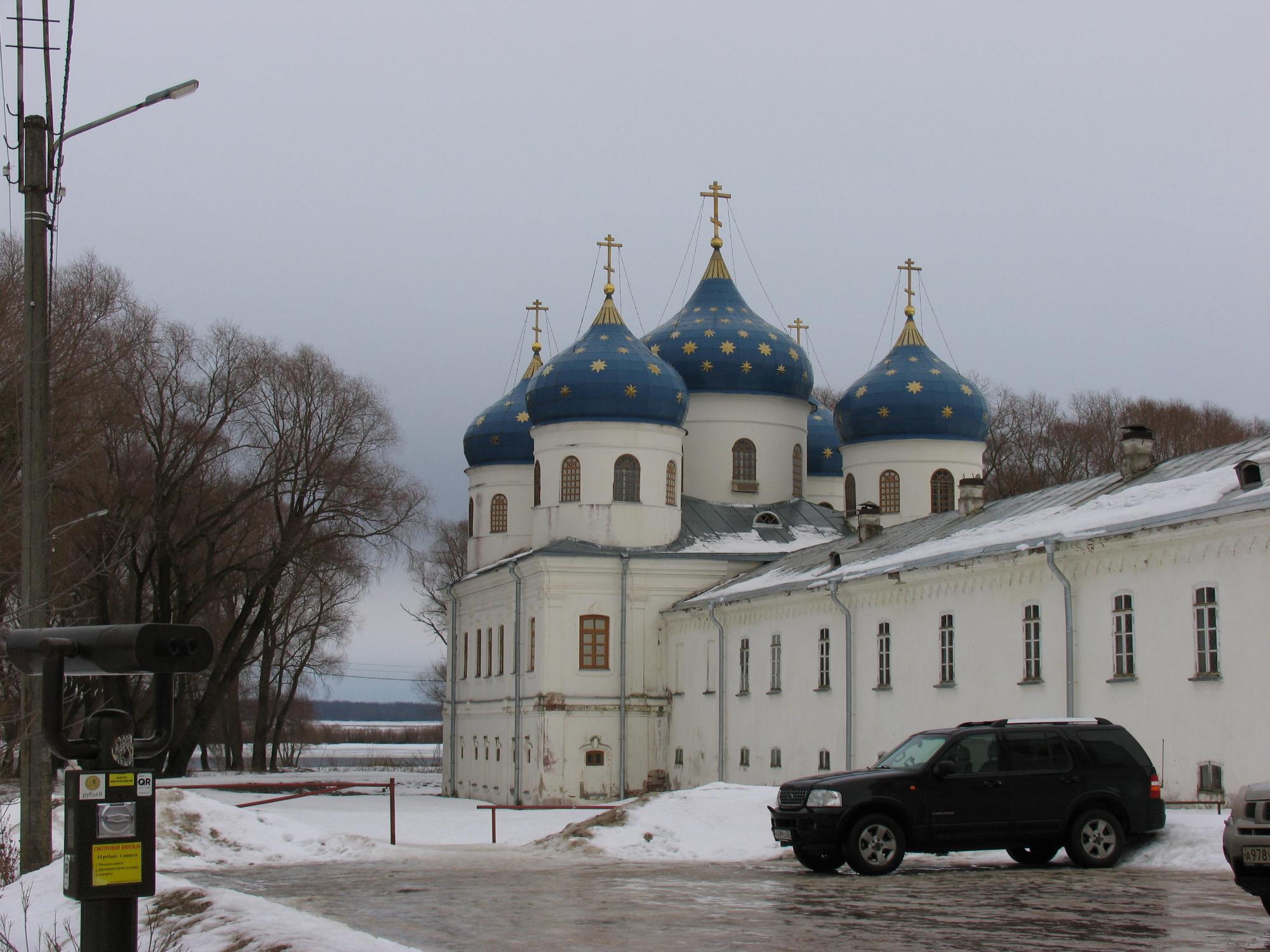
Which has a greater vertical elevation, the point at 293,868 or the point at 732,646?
the point at 732,646

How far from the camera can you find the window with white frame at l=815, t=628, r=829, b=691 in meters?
28.3

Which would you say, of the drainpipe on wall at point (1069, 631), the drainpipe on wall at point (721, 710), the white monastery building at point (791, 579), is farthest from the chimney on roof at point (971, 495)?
the drainpipe on wall at point (1069, 631)

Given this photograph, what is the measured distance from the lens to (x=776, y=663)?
100ft

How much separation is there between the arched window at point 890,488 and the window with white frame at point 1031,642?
17524 millimetres

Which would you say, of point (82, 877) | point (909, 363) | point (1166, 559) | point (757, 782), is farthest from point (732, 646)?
point (82, 877)

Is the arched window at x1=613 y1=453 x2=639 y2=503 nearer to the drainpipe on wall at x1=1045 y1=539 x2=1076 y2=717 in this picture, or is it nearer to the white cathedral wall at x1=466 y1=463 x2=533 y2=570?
the white cathedral wall at x1=466 y1=463 x2=533 y2=570

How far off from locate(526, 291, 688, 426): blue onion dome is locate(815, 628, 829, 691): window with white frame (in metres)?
10.4

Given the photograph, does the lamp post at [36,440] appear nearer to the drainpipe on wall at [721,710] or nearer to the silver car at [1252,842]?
the silver car at [1252,842]

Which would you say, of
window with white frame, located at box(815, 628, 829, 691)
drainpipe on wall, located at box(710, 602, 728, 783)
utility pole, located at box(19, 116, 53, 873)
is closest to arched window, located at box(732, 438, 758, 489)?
drainpipe on wall, located at box(710, 602, 728, 783)

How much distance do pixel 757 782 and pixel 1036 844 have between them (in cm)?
1575

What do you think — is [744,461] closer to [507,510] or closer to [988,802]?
[507,510]

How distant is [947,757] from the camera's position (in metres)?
15.0

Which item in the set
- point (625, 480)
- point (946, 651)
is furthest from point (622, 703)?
point (946, 651)

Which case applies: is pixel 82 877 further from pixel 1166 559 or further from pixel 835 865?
pixel 1166 559
